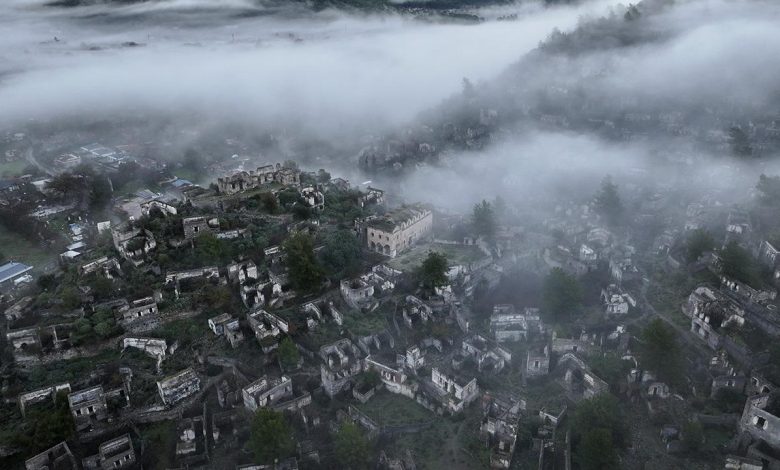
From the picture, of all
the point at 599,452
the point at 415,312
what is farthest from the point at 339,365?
the point at 599,452

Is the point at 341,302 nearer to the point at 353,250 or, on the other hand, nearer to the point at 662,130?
the point at 353,250

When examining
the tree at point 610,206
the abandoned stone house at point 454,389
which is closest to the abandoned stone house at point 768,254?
the tree at point 610,206

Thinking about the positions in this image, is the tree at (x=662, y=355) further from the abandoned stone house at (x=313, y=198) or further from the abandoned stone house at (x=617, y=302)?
the abandoned stone house at (x=313, y=198)

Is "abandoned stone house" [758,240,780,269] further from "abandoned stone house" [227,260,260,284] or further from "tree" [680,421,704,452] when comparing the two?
"abandoned stone house" [227,260,260,284]

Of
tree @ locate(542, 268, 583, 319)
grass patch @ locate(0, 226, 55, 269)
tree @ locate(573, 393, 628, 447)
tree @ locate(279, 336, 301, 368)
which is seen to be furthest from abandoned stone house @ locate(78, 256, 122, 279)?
tree @ locate(573, 393, 628, 447)

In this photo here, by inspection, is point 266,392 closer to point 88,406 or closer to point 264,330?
point 264,330
